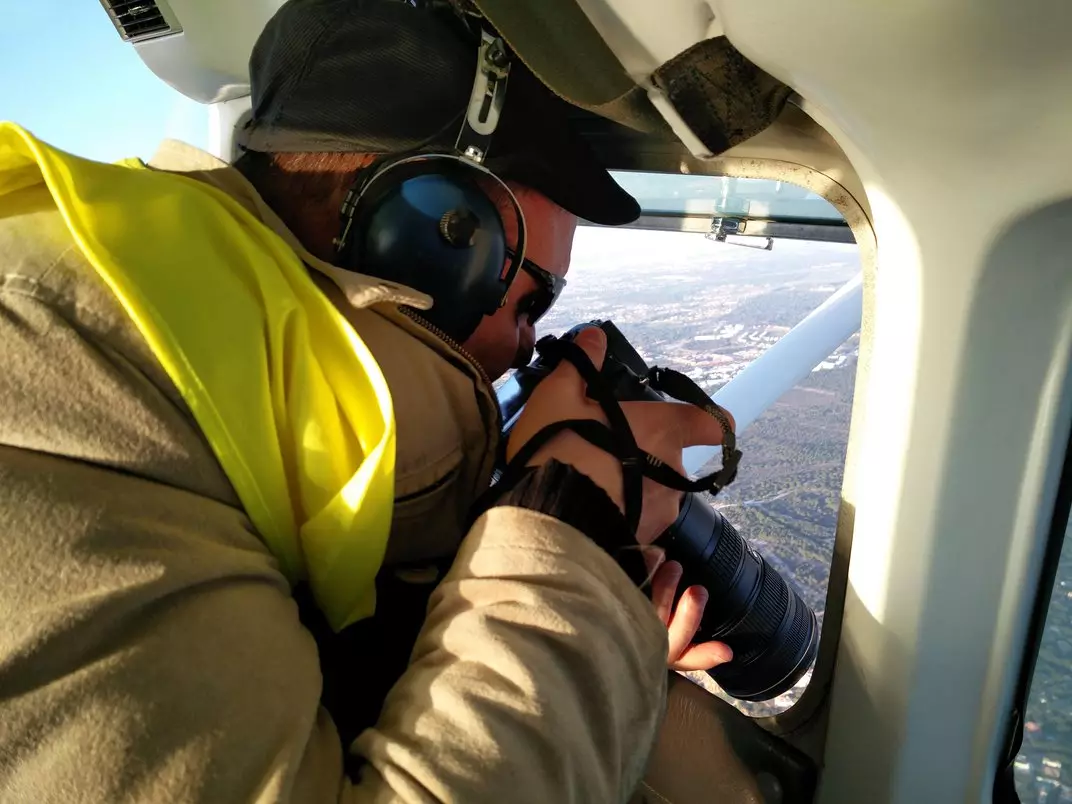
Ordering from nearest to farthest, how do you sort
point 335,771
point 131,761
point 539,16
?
point 131,761
point 335,771
point 539,16

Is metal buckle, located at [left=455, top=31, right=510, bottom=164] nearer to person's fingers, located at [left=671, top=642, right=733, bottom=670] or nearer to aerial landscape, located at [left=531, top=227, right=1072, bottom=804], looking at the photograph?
person's fingers, located at [left=671, top=642, right=733, bottom=670]

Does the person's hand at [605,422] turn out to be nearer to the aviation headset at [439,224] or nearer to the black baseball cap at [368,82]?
the aviation headset at [439,224]

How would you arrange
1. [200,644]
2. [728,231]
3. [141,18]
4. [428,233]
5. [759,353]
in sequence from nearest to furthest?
[200,644] < [428,233] < [141,18] < [728,231] < [759,353]

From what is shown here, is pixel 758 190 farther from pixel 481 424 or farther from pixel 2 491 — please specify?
pixel 2 491

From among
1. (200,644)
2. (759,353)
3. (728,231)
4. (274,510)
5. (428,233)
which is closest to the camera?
(200,644)

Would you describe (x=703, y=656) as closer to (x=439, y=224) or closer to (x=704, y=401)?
(x=704, y=401)

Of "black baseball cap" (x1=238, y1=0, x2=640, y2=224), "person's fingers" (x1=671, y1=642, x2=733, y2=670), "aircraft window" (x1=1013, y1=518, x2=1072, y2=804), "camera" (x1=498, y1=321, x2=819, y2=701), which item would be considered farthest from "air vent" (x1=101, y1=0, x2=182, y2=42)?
"aircraft window" (x1=1013, y1=518, x2=1072, y2=804)

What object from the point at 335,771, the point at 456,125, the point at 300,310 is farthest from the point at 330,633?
the point at 456,125

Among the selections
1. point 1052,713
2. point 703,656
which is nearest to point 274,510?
point 703,656
